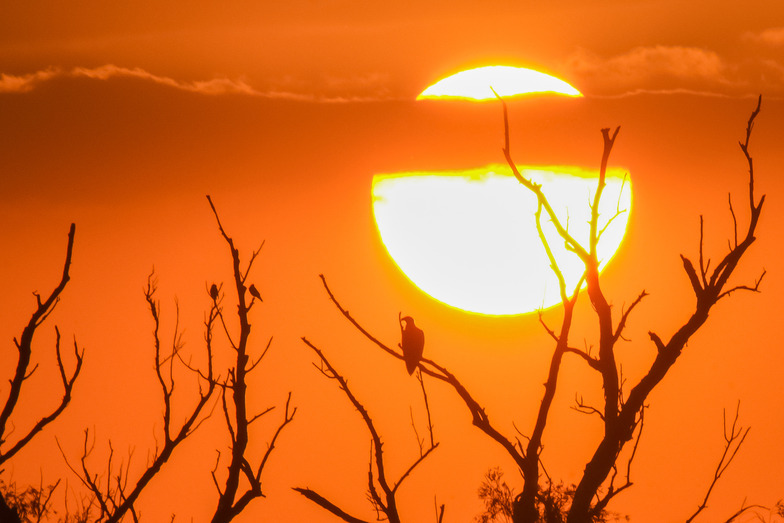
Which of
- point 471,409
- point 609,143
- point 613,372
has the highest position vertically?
point 609,143

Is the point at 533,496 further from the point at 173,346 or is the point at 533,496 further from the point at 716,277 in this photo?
the point at 173,346

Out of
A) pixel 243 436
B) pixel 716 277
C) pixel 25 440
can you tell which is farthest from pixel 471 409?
pixel 25 440

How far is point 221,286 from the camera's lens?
7629mm

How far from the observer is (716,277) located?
17.9 feet

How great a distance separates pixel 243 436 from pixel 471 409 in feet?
6.34

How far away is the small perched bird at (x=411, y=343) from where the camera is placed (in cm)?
586

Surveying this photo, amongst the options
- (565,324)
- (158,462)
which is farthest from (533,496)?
(158,462)

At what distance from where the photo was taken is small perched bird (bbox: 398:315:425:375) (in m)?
5.86

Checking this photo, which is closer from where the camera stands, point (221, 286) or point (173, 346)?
point (221, 286)

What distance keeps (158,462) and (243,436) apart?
2.36ft

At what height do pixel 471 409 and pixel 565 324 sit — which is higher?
pixel 565 324

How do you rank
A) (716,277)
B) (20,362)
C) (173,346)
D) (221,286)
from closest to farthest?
(716,277), (20,362), (221,286), (173,346)

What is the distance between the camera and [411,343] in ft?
21.7

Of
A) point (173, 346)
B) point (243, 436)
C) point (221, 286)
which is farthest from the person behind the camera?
point (173, 346)
